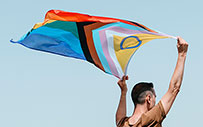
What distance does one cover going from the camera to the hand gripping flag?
7.53 m

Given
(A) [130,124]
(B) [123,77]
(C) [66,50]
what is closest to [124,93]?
(B) [123,77]

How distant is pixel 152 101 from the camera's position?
6.84 metres

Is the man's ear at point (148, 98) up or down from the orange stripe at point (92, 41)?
down

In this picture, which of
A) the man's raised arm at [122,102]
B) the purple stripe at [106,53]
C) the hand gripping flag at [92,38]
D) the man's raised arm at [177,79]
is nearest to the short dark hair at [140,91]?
the man's raised arm at [177,79]

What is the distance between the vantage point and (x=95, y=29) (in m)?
7.87

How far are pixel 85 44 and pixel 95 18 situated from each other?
0.81 m

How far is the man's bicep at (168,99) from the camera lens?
6.51 metres

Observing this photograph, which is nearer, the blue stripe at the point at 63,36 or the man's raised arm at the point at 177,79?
the man's raised arm at the point at 177,79

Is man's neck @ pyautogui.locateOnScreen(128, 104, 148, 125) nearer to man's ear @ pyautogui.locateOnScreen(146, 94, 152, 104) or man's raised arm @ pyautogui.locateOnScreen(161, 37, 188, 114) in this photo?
man's ear @ pyautogui.locateOnScreen(146, 94, 152, 104)

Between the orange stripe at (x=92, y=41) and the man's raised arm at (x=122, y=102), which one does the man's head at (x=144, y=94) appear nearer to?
the man's raised arm at (x=122, y=102)

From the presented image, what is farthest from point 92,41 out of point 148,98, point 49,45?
point 148,98

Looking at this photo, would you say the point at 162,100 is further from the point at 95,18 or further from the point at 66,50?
the point at 66,50

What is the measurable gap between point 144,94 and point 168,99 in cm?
44

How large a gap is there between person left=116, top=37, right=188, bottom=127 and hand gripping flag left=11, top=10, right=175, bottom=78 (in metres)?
0.74
